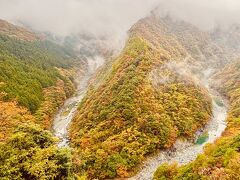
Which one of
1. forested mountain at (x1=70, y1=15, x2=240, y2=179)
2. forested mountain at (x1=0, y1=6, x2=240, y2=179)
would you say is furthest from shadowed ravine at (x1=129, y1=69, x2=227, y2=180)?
forested mountain at (x1=70, y1=15, x2=240, y2=179)

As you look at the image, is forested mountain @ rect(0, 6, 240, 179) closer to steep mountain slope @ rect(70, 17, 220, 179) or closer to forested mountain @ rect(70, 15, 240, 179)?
forested mountain @ rect(70, 15, 240, 179)

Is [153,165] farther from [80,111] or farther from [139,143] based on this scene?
[80,111]

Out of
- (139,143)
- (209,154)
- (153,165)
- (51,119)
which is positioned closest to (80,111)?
(51,119)

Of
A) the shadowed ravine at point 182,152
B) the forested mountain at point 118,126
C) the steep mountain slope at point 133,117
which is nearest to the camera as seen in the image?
the forested mountain at point 118,126

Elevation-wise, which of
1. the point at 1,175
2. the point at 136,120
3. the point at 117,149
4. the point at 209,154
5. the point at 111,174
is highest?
the point at 136,120

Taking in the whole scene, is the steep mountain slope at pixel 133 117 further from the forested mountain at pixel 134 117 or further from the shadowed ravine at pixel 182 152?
the shadowed ravine at pixel 182 152

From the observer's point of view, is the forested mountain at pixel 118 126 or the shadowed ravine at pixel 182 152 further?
the shadowed ravine at pixel 182 152

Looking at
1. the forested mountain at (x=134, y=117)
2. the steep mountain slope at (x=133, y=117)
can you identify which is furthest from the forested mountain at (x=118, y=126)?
the steep mountain slope at (x=133, y=117)

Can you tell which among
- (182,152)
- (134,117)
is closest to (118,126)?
(134,117)
